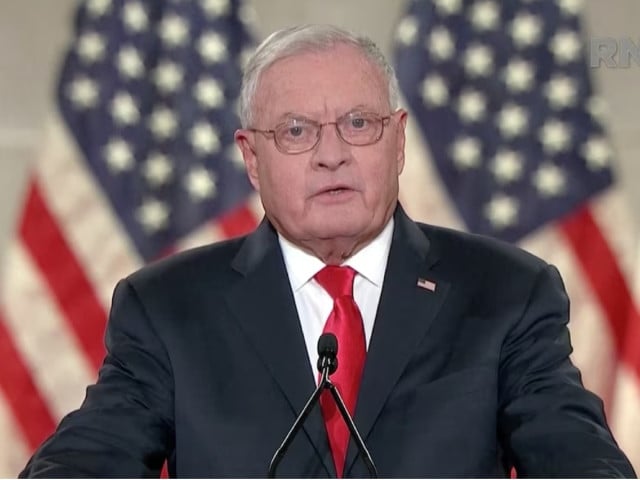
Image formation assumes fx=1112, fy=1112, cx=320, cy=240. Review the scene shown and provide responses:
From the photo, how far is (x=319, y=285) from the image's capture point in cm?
207

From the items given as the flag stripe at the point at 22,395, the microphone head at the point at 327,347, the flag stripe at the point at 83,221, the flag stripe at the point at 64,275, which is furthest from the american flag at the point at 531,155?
the microphone head at the point at 327,347

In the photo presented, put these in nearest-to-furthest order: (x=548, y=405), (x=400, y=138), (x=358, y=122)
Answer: (x=548, y=405), (x=358, y=122), (x=400, y=138)

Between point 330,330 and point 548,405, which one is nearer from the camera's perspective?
point 548,405

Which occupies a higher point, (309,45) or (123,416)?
(309,45)

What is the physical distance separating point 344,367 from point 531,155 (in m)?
1.39

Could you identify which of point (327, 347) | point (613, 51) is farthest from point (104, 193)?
point (327, 347)

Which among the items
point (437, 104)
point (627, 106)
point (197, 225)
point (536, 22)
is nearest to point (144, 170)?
point (197, 225)

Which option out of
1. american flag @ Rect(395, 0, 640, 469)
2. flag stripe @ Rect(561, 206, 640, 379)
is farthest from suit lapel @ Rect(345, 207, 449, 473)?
flag stripe @ Rect(561, 206, 640, 379)

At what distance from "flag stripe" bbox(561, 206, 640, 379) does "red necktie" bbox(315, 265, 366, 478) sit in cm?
129

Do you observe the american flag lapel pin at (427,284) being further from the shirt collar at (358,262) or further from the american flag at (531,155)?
the american flag at (531,155)

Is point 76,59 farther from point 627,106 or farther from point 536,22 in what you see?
point 627,106

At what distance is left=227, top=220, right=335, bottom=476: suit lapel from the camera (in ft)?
6.16

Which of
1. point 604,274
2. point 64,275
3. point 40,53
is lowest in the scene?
point 604,274

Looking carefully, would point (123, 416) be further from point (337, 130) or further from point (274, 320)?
point (337, 130)
